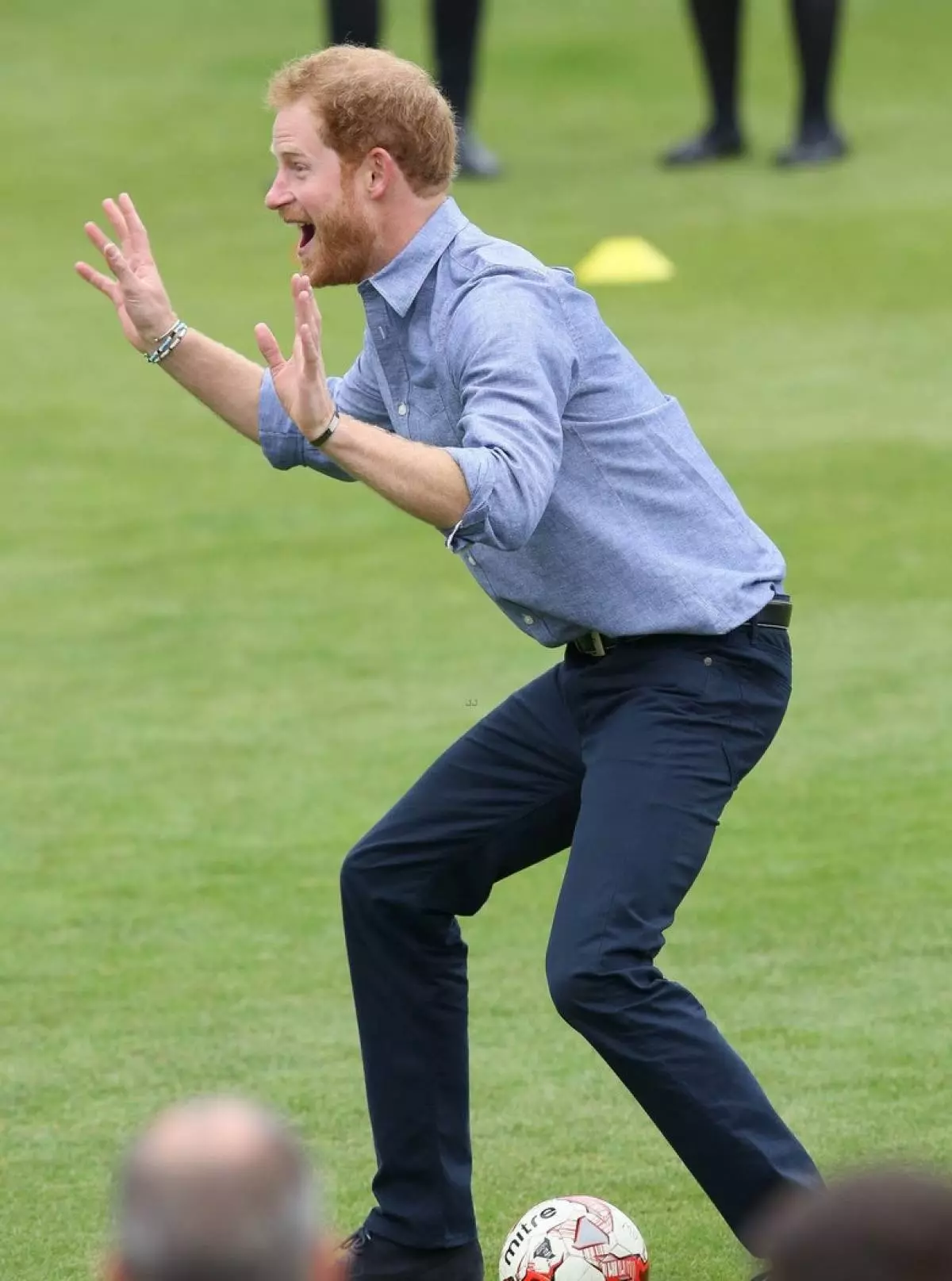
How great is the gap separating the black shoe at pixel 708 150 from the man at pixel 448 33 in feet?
4.23

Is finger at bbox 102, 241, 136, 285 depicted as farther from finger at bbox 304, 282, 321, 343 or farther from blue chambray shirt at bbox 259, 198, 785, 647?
finger at bbox 304, 282, 321, 343

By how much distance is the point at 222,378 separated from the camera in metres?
5.08

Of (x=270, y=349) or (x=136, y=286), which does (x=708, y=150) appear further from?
(x=270, y=349)

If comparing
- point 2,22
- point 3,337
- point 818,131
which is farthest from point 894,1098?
point 2,22

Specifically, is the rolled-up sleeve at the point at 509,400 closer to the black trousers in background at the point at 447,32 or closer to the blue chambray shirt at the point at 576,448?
the blue chambray shirt at the point at 576,448

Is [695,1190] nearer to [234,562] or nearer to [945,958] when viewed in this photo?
[945,958]

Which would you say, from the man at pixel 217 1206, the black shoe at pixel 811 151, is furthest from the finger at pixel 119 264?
the black shoe at pixel 811 151

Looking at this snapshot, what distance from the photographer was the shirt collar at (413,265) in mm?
4570

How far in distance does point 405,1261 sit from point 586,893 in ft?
3.09

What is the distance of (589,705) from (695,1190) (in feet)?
3.89

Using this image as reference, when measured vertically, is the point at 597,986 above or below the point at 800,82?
above

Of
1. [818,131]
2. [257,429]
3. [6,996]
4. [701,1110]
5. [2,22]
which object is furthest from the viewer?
[2,22]

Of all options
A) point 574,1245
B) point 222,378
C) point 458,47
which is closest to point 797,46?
point 458,47

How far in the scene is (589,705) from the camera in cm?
469
